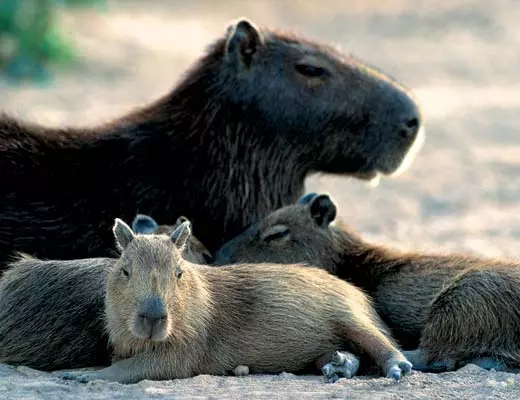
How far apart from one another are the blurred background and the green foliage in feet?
0.06

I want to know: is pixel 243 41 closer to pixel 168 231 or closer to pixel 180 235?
pixel 168 231

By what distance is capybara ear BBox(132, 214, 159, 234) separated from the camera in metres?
7.74

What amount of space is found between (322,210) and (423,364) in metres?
1.45

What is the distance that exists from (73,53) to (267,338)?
11.6m

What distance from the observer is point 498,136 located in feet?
51.6

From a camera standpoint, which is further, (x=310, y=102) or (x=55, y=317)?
(x=310, y=102)

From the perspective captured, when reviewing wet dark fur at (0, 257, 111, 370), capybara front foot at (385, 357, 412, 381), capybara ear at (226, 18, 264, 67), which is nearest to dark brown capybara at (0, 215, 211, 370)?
wet dark fur at (0, 257, 111, 370)

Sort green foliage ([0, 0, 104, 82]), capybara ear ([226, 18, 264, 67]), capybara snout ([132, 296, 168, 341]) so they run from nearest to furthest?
1. capybara snout ([132, 296, 168, 341])
2. capybara ear ([226, 18, 264, 67])
3. green foliage ([0, 0, 104, 82])

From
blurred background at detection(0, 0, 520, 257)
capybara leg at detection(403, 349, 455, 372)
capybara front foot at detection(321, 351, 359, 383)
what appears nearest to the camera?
capybara front foot at detection(321, 351, 359, 383)

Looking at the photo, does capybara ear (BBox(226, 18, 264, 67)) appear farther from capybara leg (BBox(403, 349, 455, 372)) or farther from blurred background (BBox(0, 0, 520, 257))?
blurred background (BBox(0, 0, 520, 257))

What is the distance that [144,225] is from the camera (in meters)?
7.77

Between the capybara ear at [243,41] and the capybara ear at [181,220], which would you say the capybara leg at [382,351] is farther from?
the capybara ear at [243,41]

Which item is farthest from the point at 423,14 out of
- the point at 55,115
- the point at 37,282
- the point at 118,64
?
the point at 37,282

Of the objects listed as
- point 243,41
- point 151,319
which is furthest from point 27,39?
point 151,319
